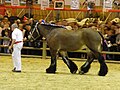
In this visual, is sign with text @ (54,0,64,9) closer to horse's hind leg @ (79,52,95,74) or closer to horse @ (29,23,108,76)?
horse @ (29,23,108,76)

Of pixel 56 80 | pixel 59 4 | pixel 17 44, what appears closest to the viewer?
pixel 56 80

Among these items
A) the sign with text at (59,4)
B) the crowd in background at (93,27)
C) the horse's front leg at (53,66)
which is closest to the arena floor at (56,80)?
the horse's front leg at (53,66)

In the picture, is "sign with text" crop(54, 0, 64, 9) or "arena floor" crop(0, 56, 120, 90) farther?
"sign with text" crop(54, 0, 64, 9)

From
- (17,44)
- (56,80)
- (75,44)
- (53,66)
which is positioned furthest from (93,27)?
(56,80)

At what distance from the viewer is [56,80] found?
524 inches

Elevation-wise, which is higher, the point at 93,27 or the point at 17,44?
the point at 93,27

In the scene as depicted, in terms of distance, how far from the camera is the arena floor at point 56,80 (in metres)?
12.1

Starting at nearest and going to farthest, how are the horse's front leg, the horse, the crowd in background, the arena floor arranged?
1. the arena floor
2. the horse
3. the horse's front leg
4. the crowd in background

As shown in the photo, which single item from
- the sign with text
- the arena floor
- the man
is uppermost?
the sign with text

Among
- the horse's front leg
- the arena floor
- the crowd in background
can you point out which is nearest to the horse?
the horse's front leg

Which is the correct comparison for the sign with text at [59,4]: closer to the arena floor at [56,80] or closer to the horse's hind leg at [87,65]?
the arena floor at [56,80]

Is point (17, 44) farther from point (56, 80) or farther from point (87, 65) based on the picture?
point (56, 80)

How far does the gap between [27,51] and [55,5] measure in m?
2.22

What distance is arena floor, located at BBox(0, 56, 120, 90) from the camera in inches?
476
